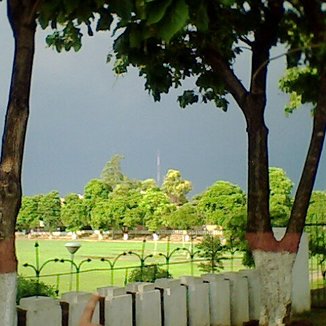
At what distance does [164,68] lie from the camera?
770cm

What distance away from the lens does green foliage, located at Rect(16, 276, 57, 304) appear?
24.0 ft

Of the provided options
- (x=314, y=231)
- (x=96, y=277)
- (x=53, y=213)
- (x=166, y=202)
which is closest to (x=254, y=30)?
(x=314, y=231)

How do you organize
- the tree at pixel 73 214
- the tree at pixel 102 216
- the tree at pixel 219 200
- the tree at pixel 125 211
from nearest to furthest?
the tree at pixel 219 200 → the tree at pixel 125 211 → the tree at pixel 102 216 → the tree at pixel 73 214

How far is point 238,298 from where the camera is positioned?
7980 mm

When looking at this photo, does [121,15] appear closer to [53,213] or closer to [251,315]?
[251,315]

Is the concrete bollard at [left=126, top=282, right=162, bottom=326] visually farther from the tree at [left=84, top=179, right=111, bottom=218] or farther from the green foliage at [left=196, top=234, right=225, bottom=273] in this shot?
the tree at [left=84, top=179, right=111, bottom=218]

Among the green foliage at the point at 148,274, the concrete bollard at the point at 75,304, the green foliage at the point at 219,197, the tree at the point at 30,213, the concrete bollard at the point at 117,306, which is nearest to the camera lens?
the concrete bollard at the point at 75,304

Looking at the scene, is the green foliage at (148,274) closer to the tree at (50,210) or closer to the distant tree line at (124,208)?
the distant tree line at (124,208)

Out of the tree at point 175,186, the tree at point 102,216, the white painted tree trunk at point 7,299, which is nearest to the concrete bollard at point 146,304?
the white painted tree trunk at point 7,299

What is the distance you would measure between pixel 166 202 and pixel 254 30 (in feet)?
112

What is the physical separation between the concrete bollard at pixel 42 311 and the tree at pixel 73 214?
36.9 metres

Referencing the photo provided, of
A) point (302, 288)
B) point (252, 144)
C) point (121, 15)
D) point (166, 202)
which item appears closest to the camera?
point (121, 15)

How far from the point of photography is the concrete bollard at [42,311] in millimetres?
5449

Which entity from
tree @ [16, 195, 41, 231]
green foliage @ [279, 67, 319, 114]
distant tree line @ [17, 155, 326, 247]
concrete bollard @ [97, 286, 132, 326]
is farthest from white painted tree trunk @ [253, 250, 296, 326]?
tree @ [16, 195, 41, 231]
